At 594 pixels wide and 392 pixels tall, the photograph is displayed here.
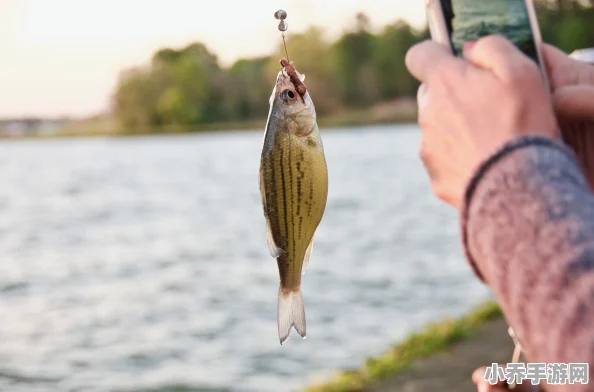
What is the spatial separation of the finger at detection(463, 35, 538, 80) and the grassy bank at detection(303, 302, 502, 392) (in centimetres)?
581

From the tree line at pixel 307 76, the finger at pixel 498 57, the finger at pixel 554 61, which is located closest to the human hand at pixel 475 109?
the finger at pixel 498 57

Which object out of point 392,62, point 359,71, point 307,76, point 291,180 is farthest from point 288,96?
point 392,62

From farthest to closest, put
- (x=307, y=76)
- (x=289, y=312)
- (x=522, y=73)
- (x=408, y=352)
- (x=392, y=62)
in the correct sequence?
(x=392, y=62)
(x=307, y=76)
(x=408, y=352)
(x=289, y=312)
(x=522, y=73)

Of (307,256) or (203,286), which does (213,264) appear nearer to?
(203,286)

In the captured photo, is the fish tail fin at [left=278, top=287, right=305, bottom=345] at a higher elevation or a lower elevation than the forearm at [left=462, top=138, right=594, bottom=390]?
lower

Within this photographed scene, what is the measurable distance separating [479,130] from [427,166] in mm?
164

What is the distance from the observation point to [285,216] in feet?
5.41

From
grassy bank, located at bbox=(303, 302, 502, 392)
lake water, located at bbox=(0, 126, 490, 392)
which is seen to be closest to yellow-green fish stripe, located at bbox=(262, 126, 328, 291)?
grassy bank, located at bbox=(303, 302, 502, 392)

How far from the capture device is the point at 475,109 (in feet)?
4.15

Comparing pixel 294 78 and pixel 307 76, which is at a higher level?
pixel 307 76

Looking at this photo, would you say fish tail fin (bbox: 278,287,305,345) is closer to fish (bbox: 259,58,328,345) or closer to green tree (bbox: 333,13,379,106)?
fish (bbox: 259,58,328,345)

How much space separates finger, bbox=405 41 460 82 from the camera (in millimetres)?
1381

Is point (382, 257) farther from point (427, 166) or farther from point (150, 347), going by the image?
point (427, 166)

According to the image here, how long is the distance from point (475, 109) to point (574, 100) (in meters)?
0.28
